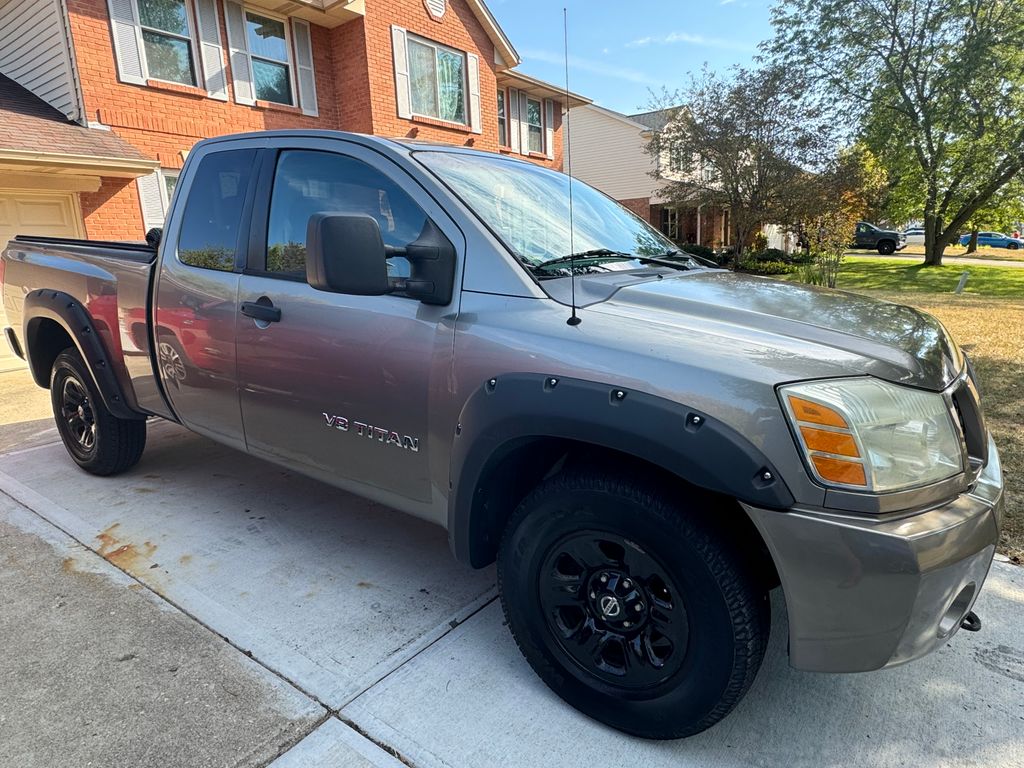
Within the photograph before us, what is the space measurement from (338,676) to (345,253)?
4.94 feet

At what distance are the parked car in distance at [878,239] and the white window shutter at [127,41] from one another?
3352 cm

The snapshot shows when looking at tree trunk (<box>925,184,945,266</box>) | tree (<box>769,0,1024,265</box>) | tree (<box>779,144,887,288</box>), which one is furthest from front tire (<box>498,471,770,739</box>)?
tree trunk (<box>925,184,945,266</box>)

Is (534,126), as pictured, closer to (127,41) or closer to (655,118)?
(655,118)

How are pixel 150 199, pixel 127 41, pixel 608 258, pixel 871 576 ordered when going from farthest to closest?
pixel 150 199 < pixel 127 41 < pixel 608 258 < pixel 871 576

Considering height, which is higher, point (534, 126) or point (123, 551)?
point (534, 126)

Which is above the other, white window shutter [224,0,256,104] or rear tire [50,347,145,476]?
white window shutter [224,0,256,104]

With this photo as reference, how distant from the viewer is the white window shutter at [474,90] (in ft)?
47.8

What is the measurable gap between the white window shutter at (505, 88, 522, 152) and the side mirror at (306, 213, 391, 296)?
52.9 ft

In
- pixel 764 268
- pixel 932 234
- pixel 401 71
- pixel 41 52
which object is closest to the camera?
pixel 41 52

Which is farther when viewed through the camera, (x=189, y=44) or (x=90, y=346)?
(x=189, y=44)

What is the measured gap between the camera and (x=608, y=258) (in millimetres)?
2613

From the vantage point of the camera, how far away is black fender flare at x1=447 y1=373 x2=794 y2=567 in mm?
1618

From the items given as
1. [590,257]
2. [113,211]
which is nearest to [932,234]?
[113,211]

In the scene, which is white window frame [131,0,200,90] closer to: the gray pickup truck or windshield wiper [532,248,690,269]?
→ the gray pickup truck
